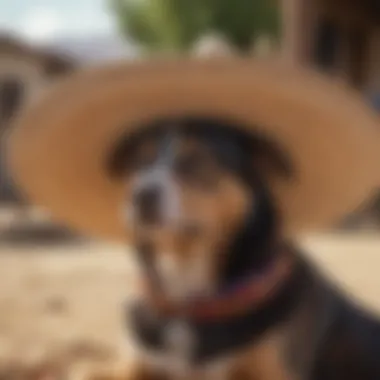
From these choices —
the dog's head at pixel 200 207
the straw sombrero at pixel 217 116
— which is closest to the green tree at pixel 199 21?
the straw sombrero at pixel 217 116

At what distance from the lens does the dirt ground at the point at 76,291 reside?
81.4 inches

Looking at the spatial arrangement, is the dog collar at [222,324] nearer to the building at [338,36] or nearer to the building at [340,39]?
the building at [340,39]

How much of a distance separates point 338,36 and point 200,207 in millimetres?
4689

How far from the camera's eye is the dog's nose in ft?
3.79

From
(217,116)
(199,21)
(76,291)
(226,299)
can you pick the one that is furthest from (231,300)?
(199,21)

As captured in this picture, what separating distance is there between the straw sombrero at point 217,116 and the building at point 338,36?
3395 mm

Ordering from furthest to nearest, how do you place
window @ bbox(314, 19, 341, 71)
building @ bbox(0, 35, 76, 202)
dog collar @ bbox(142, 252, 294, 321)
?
building @ bbox(0, 35, 76, 202) < window @ bbox(314, 19, 341, 71) < dog collar @ bbox(142, 252, 294, 321)

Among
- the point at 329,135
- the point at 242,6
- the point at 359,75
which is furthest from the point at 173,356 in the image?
the point at 242,6

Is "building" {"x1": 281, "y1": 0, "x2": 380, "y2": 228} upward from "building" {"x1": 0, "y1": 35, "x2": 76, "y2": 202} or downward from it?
upward

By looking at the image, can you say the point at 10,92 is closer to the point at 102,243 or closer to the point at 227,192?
the point at 102,243

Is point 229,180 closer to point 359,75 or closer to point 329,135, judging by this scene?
point 329,135

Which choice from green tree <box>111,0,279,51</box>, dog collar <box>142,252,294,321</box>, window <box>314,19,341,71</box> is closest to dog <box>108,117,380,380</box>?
dog collar <box>142,252,294,321</box>

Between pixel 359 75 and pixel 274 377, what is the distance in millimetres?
4880

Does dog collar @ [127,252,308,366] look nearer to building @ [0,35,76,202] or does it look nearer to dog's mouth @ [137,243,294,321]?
dog's mouth @ [137,243,294,321]
